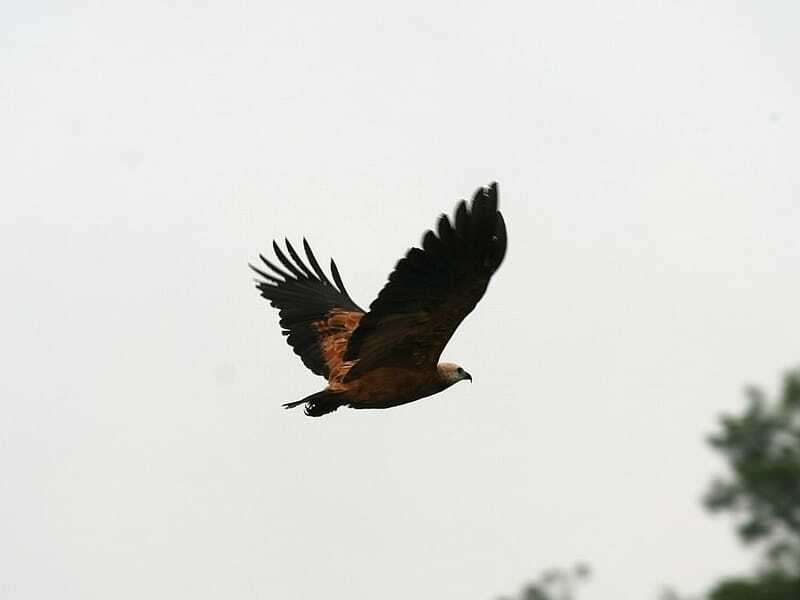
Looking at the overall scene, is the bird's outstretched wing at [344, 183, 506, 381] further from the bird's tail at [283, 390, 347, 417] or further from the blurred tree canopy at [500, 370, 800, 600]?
the blurred tree canopy at [500, 370, 800, 600]

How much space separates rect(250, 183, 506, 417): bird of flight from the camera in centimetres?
1329

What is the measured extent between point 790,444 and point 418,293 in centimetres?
1860

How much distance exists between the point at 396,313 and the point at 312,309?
373 cm

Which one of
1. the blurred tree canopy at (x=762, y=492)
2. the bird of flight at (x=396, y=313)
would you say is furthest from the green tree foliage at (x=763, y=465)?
the bird of flight at (x=396, y=313)

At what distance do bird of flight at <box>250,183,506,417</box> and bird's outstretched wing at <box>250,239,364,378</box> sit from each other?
0.01 m

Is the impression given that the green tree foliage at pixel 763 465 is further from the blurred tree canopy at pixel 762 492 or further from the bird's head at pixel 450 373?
the bird's head at pixel 450 373

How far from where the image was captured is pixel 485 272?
13.6 meters

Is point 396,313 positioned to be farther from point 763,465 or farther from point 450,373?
point 763,465

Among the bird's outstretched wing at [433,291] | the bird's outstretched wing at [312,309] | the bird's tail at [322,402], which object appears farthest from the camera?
the bird's outstretched wing at [312,309]

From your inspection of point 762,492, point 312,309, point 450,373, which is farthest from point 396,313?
point 762,492

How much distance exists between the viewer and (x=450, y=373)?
50.3 feet

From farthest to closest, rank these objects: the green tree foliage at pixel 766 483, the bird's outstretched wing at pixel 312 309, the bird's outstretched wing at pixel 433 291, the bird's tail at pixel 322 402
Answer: the green tree foliage at pixel 766 483 → the bird's outstretched wing at pixel 312 309 → the bird's tail at pixel 322 402 → the bird's outstretched wing at pixel 433 291

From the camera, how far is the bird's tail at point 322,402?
1516 centimetres

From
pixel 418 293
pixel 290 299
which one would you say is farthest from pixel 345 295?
pixel 418 293
